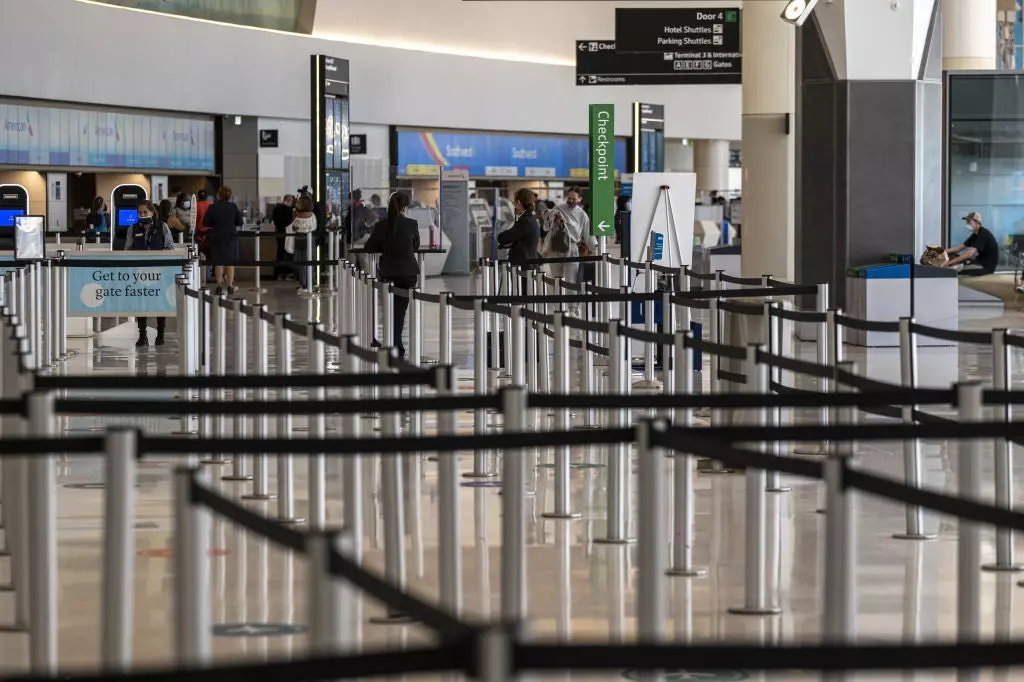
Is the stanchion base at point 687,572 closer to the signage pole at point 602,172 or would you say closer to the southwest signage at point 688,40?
the signage pole at point 602,172

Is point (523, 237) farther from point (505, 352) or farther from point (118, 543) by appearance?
point (118, 543)

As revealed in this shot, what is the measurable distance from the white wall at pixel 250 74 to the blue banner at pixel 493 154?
0.61 m

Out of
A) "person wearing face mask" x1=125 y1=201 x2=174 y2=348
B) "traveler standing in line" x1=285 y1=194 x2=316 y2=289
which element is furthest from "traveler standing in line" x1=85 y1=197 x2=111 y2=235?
"person wearing face mask" x1=125 y1=201 x2=174 y2=348

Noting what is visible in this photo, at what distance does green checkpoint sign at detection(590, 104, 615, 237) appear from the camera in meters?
21.8

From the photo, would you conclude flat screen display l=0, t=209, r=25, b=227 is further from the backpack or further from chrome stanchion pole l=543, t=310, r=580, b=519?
chrome stanchion pole l=543, t=310, r=580, b=519

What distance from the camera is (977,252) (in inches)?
962

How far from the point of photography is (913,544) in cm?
824

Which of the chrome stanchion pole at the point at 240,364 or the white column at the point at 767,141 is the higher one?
the white column at the point at 767,141

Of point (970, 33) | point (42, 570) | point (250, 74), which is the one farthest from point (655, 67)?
point (42, 570)

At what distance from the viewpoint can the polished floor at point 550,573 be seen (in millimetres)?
6375

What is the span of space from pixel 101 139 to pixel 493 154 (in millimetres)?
13978

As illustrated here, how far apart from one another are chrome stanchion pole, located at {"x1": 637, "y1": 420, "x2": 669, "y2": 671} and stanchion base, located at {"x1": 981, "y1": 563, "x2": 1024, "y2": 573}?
2999 millimetres

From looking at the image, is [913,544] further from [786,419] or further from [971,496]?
[786,419]

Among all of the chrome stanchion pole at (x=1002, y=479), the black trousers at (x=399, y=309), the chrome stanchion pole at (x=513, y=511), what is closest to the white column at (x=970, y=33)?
the black trousers at (x=399, y=309)
